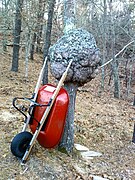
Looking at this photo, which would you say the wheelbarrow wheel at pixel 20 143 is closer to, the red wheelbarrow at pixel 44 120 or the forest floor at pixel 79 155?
the red wheelbarrow at pixel 44 120

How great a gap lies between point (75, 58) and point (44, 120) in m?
1.05

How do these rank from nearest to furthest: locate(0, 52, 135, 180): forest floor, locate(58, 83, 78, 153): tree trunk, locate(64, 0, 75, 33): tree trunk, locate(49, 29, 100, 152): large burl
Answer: locate(0, 52, 135, 180): forest floor
locate(49, 29, 100, 152): large burl
locate(58, 83, 78, 153): tree trunk
locate(64, 0, 75, 33): tree trunk

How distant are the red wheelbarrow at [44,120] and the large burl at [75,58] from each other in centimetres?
16

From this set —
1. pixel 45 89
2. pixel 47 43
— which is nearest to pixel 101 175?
pixel 45 89

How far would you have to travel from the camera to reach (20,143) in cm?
344

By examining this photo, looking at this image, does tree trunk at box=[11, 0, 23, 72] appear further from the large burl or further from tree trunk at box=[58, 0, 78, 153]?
the large burl

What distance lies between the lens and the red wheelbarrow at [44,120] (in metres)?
3.41

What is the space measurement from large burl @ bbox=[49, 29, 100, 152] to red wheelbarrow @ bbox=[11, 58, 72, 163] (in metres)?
0.16

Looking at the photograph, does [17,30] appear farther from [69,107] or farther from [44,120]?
[44,120]

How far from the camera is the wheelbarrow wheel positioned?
3422 millimetres

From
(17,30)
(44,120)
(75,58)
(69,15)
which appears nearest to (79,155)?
(44,120)

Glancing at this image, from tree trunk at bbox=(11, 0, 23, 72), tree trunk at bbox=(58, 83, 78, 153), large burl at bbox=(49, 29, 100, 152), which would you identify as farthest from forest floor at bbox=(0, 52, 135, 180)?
tree trunk at bbox=(11, 0, 23, 72)

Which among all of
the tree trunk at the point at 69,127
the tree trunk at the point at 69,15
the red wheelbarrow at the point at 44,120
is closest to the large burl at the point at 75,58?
A: the tree trunk at the point at 69,127

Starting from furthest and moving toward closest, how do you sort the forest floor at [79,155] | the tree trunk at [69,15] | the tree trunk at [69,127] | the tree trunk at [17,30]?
the tree trunk at [17,30] → the tree trunk at [69,15] → the tree trunk at [69,127] → the forest floor at [79,155]
